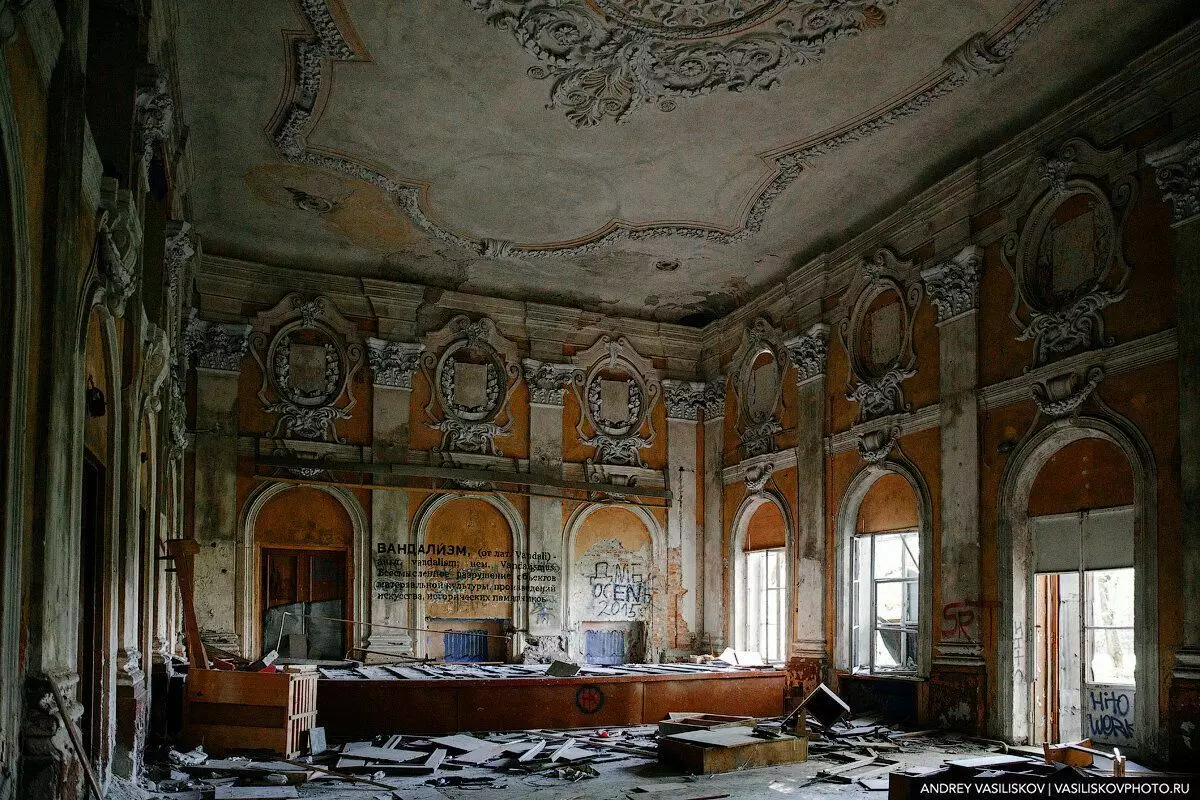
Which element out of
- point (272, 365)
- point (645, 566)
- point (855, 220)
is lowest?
point (645, 566)

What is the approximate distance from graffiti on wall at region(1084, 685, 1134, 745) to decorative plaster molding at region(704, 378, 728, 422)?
25.8 feet

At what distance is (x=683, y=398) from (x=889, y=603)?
5.43 m

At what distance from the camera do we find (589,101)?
32.9 ft

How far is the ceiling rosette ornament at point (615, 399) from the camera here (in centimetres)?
1634

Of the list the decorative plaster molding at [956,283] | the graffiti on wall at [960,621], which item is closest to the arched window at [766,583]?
the graffiti on wall at [960,621]

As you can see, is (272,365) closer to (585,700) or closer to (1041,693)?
(585,700)

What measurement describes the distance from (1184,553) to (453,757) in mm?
6815

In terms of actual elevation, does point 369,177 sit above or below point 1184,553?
above

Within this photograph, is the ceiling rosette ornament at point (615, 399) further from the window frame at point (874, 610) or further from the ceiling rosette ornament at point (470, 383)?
the window frame at point (874, 610)

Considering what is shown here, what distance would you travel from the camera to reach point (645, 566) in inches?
642

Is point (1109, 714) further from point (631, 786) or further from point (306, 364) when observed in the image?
point (306, 364)

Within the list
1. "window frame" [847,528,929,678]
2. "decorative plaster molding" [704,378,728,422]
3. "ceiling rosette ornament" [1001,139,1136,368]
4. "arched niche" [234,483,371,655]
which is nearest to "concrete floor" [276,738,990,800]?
"window frame" [847,528,929,678]

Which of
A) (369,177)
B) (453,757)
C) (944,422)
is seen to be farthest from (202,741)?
(944,422)

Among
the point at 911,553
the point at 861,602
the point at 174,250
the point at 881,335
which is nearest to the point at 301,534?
the point at 174,250
